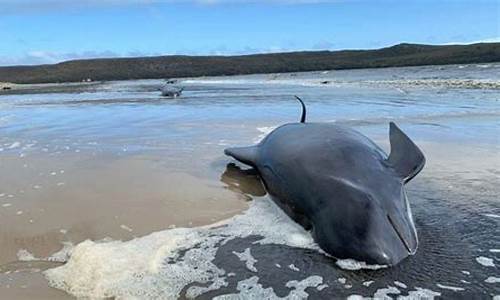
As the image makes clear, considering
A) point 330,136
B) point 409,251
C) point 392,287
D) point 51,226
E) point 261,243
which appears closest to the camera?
point 392,287

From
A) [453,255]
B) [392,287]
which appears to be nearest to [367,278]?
[392,287]

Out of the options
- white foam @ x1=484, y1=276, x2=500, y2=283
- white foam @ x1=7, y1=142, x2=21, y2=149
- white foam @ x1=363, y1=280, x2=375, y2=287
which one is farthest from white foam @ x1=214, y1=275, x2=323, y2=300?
white foam @ x1=7, y1=142, x2=21, y2=149

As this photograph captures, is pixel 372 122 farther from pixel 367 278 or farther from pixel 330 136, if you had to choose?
pixel 367 278

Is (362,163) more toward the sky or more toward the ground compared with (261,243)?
more toward the sky

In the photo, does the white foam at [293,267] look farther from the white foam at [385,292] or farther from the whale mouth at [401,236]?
the whale mouth at [401,236]

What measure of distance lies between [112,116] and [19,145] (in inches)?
240

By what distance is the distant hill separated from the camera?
94.9 m

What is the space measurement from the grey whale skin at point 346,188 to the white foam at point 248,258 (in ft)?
2.05

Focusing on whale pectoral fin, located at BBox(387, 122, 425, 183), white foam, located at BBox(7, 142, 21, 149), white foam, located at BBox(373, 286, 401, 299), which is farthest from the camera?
white foam, located at BBox(7, 142, 21, 149)

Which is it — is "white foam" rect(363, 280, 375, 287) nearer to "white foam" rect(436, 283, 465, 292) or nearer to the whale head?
the whale head

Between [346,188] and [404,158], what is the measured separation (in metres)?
0.97

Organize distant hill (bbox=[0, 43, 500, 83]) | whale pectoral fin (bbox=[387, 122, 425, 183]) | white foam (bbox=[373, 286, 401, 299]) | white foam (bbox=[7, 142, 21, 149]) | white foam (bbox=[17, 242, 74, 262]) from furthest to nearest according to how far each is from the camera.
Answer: distant hill (bbox=[0, 43, 500, 83]) < white foam (bbox=[7, 142, 21, 149]) < whale pectoral fin (bbox=[387, 122, 425, 183]) < white foam (bbox=[17, 242, 74, 262]) < white foam (bbox=[373, 286, 401, 299])

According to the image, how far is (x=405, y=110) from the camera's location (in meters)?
16.3

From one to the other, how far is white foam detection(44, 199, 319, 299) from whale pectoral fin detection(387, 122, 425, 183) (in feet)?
3.78
